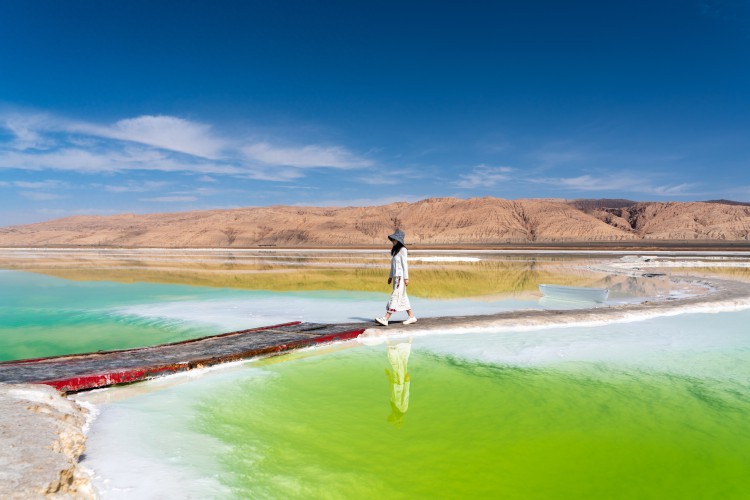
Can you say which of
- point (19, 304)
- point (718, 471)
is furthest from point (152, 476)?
point (19, 304)

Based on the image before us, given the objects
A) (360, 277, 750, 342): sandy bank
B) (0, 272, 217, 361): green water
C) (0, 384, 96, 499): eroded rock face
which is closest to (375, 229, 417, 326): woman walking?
(360, 277, 750, 342): sandy bank

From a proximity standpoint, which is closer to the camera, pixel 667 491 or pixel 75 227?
pixel 667 491

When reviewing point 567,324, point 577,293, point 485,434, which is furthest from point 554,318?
point 485,434

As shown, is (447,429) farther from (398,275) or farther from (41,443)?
(398,275)

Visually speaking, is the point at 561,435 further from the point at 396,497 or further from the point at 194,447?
the point at 194,447

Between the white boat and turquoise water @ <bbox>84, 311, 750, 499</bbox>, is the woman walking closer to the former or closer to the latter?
turquoise water @ <bbox>84, 311, 750, 499</bbox>

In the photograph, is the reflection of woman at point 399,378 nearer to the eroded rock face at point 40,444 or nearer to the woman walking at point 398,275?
the woman walking at point 398,275

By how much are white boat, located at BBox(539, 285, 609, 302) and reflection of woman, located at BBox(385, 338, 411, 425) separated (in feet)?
22.2

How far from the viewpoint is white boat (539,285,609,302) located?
496 inches

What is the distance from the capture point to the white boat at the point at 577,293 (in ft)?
41.3

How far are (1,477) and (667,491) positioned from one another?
160 inches

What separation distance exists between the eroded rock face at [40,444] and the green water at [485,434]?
0.94m

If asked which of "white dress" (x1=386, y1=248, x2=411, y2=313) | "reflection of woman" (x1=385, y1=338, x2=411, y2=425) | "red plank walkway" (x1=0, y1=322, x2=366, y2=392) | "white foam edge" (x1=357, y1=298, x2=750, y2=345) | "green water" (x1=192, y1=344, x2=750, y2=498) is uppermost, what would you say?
"white dress" (x1=386, y1=248, x2=411, y2=313)

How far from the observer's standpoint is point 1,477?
2.96 metres
